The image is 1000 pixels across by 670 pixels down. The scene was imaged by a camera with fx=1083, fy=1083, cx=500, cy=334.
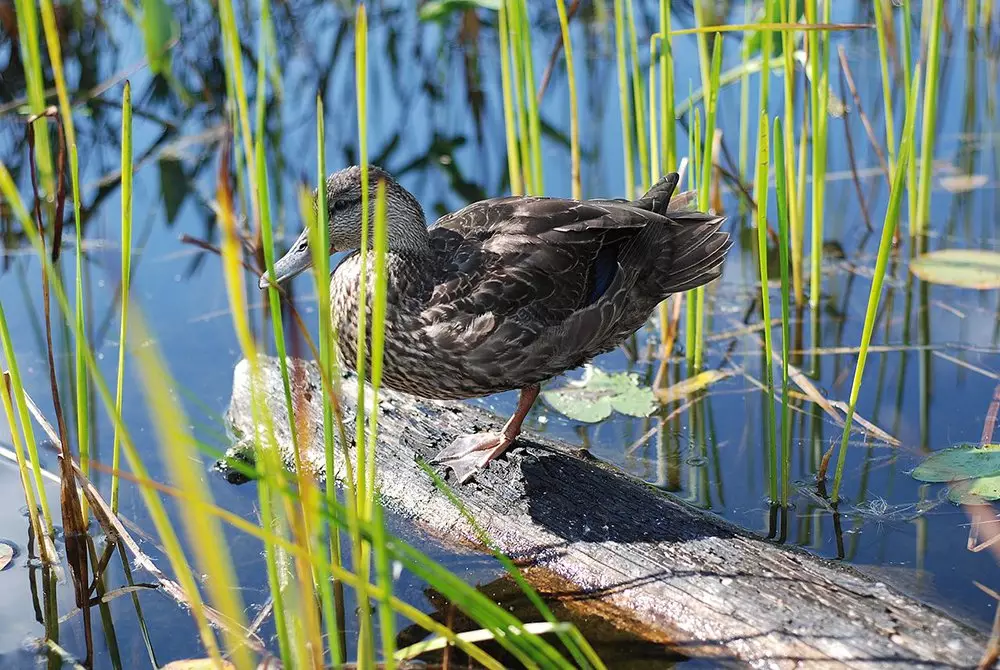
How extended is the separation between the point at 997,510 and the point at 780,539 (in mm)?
727

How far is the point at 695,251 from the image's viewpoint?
13.3 feet

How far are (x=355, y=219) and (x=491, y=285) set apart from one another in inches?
21.3

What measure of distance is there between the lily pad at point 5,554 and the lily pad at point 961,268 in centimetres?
426

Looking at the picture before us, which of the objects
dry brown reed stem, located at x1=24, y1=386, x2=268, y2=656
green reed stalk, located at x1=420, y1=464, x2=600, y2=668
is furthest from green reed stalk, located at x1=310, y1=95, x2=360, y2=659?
dry brown reed stem, located at x1=24, y1=386, x2=268, y2=656

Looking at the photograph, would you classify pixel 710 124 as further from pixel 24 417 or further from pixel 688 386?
pixel 24 417

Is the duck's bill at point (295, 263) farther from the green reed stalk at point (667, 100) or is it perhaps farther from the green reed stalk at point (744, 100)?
the green reed stalk at point (744, 100)

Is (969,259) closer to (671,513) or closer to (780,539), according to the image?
(780,539)

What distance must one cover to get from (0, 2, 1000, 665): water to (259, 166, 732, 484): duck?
1.82ft

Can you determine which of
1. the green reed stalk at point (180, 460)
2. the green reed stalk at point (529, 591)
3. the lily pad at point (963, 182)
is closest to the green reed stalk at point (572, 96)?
the green reed stalk at point (529, 591)

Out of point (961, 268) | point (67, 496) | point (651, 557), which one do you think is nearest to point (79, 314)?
point (67, 496)

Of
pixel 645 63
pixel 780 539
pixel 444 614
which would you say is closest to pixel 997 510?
pixel 780 539

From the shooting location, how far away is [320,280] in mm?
2129

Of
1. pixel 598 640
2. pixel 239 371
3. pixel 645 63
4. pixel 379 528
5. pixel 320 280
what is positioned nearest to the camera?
pixel 379 528

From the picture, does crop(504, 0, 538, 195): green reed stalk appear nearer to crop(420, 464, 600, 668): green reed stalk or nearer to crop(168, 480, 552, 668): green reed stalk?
crop(420, 464, 600, 668): green reed stalk
